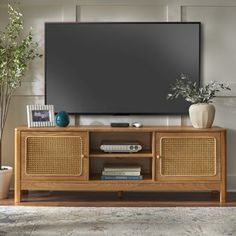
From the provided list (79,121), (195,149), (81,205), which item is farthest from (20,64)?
(195,149)

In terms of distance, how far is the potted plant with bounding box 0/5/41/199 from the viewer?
4.50 meters

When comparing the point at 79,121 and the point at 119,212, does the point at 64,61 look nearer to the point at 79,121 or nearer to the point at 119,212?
the point at 79,121

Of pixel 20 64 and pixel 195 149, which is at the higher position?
pixel 20 64

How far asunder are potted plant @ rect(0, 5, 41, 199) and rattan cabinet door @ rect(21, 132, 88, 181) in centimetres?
35

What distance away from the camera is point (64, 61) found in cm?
475

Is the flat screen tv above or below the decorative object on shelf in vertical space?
above

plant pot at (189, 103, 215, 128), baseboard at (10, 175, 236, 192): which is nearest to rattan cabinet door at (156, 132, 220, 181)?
plant pot at (189, 103, 215, 128)

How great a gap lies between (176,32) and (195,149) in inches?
47.2

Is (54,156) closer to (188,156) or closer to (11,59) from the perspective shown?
(11,59)

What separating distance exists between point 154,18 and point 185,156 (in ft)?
4.72

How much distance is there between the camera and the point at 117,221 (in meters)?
3.64

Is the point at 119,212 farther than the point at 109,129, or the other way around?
the point at 109,129

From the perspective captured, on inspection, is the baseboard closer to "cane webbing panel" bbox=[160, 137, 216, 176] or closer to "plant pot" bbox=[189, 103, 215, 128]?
"cane webbing panel" bbox=[160, 137, 216, 176]

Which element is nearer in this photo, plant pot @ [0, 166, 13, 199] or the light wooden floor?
the light wooden floor
